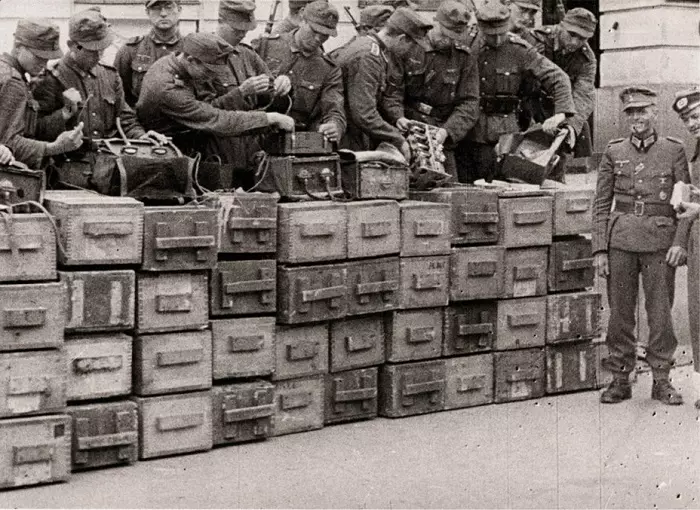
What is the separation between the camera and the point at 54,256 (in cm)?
800

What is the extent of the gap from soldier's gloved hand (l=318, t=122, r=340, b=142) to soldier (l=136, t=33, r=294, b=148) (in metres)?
0.38

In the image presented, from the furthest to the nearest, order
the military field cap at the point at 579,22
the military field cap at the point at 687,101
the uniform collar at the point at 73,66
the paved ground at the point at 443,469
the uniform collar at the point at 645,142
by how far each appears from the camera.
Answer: the military field cap at the point at 579,22 < the uniform collar at the point at 645,142 < the military field cap at the point at 687,101 < the uniform collar at the point at 73,66 < the paved ground at the point at 443,469

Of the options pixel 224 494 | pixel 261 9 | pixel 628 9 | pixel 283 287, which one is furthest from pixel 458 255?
pixel 628 9

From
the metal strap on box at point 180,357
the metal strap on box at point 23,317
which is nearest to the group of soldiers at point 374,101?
the metal strap on box at point 23,317

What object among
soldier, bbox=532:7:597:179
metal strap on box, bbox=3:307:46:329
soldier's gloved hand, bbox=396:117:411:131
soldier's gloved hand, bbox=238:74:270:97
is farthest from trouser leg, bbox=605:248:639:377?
metal strap on box, bbox=3:307:46:329

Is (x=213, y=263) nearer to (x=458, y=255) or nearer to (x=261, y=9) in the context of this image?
(x=458, y=255)

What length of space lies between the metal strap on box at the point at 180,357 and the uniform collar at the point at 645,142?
371 cm

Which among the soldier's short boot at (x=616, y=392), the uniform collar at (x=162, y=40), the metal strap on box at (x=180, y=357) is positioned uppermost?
the uniform collar at (x=162, y=40)

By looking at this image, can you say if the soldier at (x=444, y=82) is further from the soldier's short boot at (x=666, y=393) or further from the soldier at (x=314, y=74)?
the soldier's short boot at (x=666, y=393)

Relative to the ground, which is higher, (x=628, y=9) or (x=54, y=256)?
(x=628, y=9)

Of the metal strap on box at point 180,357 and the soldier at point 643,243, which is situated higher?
the soldier at point 643,243

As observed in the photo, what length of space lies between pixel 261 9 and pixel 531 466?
7607 millimetres

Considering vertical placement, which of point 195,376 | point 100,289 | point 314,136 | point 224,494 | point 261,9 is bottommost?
point 224,494

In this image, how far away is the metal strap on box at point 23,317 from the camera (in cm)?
780
